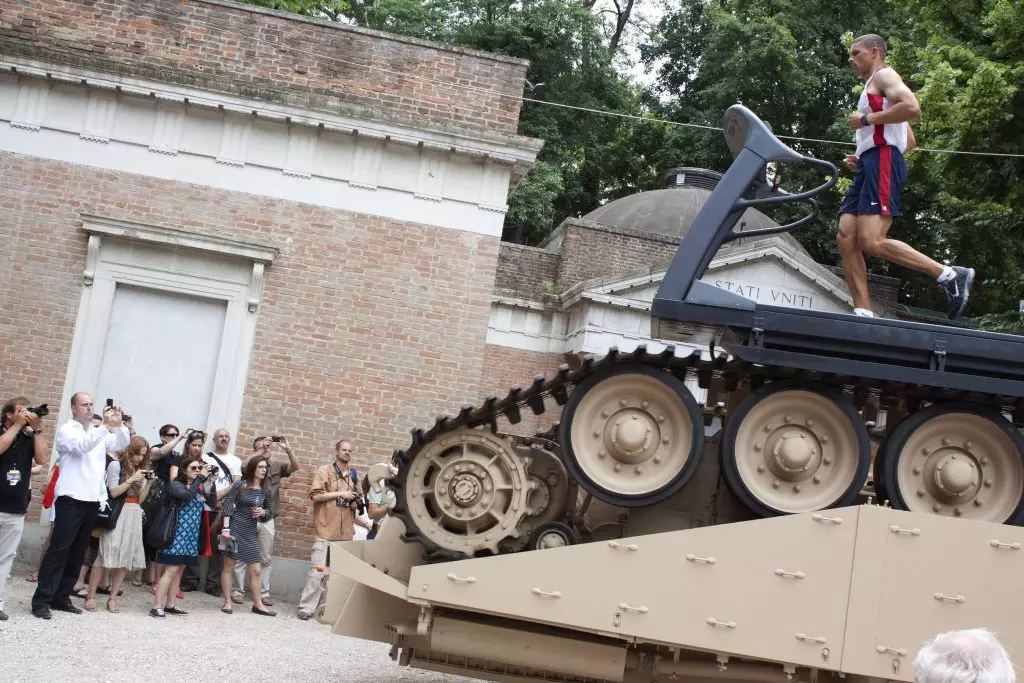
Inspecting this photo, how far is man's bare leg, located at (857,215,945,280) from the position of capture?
6.86 meters

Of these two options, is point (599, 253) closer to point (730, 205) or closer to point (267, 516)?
point (267, 516)

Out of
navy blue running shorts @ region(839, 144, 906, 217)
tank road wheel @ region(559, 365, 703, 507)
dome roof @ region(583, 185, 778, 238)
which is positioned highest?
dome roof @ region(583, 185, 778, 238)

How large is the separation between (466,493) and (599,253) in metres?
16.3

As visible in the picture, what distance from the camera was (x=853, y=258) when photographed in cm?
703

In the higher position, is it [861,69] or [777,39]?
[777,39]

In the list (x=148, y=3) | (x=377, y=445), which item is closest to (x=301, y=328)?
(x=377, y=445)

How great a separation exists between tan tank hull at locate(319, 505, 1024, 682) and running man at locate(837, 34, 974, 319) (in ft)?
4.78

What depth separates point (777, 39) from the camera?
31.9 meters

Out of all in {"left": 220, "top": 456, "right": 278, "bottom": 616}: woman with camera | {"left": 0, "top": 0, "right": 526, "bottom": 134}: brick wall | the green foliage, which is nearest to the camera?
{"left": 220, "top": 456, "right": 278, "bottom": 616}: woman with camera

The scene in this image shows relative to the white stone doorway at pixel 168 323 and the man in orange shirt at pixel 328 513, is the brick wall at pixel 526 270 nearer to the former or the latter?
the white stone doorway at pixel 168 323

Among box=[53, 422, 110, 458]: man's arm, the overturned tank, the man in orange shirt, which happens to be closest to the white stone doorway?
the man in orange shirt

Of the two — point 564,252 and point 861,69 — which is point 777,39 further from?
point 861,69

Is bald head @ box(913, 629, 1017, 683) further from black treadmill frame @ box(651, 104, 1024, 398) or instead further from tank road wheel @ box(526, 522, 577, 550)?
tank road wheel @ box(526, 522, 577, 550)

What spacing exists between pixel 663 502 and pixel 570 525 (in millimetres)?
591
